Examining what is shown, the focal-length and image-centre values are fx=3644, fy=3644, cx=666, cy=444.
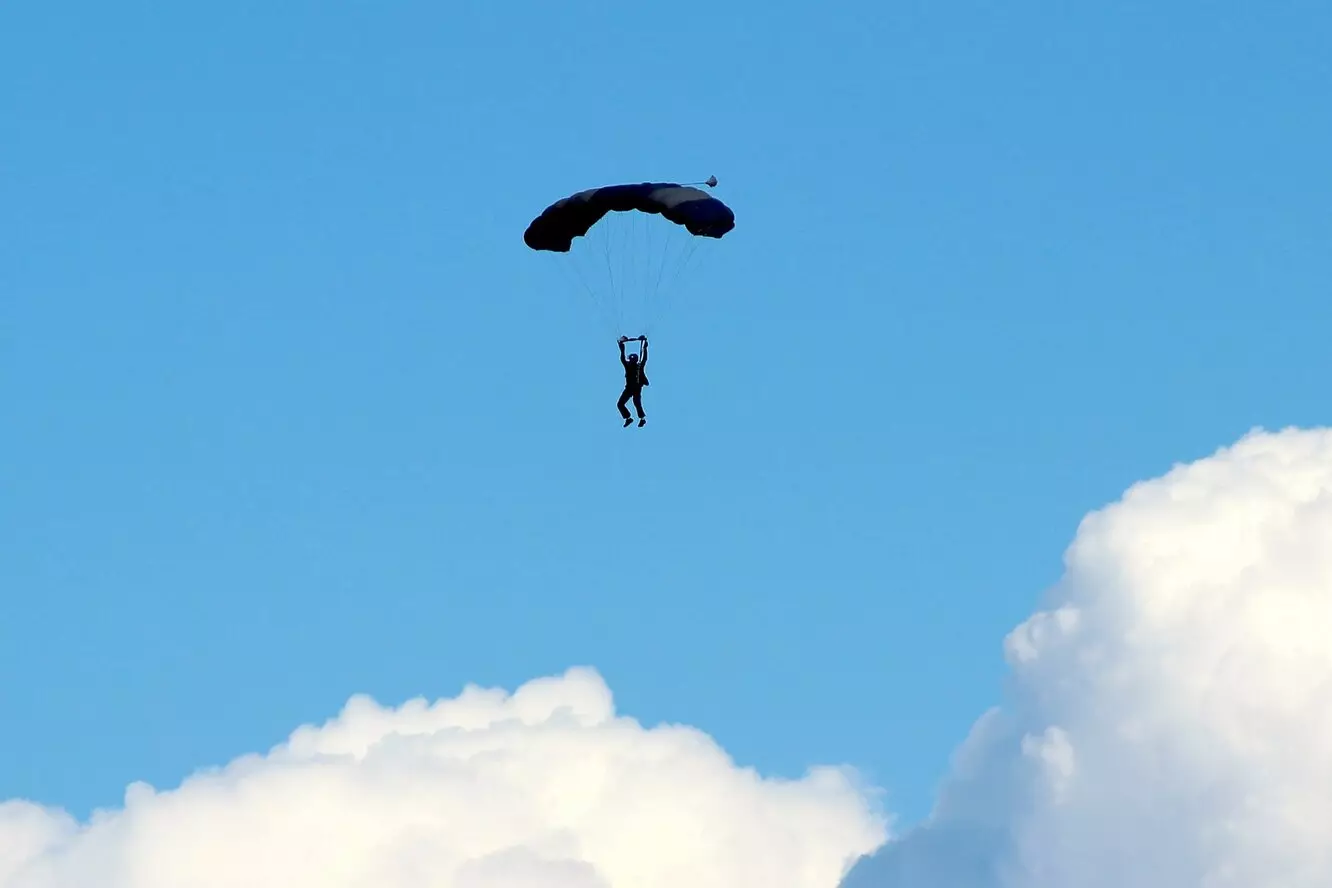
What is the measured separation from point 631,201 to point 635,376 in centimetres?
687

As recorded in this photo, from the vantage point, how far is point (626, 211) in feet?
426

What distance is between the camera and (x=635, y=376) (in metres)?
126

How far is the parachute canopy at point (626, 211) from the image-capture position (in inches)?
4963

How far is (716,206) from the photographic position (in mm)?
126562

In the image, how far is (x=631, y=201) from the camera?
128875mm

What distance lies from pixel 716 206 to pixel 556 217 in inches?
278

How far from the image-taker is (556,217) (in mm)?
130750

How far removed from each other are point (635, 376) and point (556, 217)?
316 inches

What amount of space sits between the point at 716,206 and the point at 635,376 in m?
6.57

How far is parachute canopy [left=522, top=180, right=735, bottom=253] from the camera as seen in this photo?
126 meters
